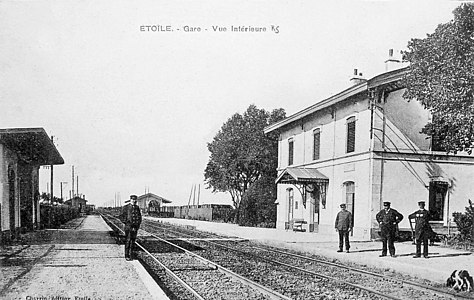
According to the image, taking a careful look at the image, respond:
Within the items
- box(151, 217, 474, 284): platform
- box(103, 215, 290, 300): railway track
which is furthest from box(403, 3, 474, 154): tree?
box(103, 215, 290, 300): railway track

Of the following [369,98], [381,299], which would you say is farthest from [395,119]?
[381,299]

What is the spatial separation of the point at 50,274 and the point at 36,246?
561 centimetres

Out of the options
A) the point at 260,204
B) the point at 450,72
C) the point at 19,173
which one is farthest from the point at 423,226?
the point at 260,204

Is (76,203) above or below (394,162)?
below

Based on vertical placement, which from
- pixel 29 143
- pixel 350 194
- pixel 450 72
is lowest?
pixel 350 194

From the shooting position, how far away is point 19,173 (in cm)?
1755

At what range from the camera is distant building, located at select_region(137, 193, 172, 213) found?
62188 millimetres

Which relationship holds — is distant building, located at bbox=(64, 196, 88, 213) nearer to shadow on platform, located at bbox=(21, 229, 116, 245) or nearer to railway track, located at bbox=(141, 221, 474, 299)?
shadow on platform, located at bbox=(21, 229, 116, 245)

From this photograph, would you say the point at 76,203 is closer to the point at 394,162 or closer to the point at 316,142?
the point at 316,142

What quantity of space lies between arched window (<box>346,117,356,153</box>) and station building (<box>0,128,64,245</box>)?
1019 cm

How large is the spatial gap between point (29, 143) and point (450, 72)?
11734 mm

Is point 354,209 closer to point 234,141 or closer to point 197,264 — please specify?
point 197,264

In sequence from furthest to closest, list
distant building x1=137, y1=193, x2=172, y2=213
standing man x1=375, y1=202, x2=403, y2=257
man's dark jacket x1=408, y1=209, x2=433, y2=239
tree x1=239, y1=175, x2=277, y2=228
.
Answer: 1. distant building x1=137, y1=193, x2=172, y2=213
2. tree x1=239, y1=175, x2=277, y2=228
3. standing man x1=375, y1=202, x2=403, y2=257
4. man's dark jacket x1=408, y1=209, x2=433, y2=239

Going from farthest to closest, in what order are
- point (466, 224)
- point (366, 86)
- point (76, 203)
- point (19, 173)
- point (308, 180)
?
point (76, 203)
point (308, 180)
point (19, 173)
point (366, 86)
point (466, 224)
